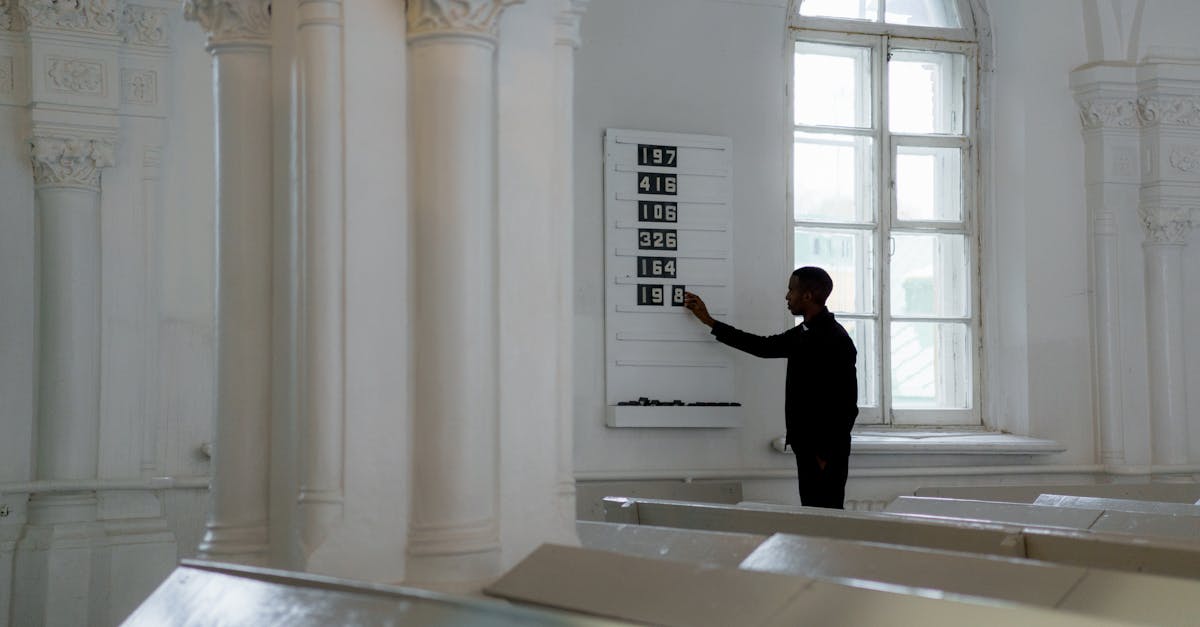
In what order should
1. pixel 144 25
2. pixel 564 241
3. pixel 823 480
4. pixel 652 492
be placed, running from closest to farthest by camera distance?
pixel 564 241 → pixel 144 25 → pixel 823 480 → pixel 652 492

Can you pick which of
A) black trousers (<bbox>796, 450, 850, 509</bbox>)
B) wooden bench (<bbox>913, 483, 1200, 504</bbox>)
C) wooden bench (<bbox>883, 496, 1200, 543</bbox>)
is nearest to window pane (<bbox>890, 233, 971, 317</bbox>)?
wooden bench (<bbox>913, 483, 1200, 504</bbox>)

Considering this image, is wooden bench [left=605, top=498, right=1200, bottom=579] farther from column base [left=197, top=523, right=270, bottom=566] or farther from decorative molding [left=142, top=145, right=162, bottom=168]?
decorative molding [left=142, top=145, right=162, bottom=168]

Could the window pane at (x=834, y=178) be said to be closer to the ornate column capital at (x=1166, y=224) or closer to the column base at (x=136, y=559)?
the ornate column capital at (x=1166, y=224)

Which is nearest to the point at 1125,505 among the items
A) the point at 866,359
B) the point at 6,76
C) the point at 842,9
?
the point at 866,359

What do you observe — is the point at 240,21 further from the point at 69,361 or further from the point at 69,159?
the point at 69,361

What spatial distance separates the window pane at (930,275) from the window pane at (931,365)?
3.9 inches

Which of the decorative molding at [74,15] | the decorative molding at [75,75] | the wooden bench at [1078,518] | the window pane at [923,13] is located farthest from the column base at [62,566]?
the window pane at [923,13]

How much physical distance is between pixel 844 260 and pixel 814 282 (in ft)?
4.60

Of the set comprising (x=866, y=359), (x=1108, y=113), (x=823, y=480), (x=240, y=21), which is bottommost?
(x=823, y=480)

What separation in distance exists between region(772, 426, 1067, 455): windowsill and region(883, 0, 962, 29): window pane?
2.39m

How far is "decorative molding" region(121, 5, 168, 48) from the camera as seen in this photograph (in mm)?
5633

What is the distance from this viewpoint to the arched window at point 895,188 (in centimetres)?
750

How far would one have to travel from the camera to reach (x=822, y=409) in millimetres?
6098

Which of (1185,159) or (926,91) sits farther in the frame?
(926,91)
